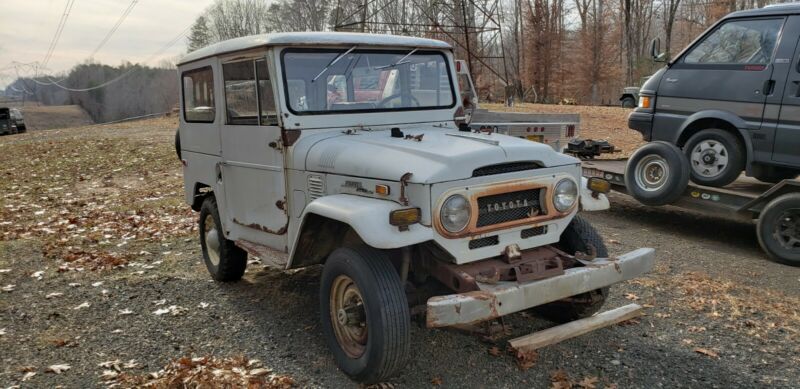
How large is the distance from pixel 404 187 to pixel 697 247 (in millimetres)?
4503

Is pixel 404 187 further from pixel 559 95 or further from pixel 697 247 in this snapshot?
pixel 559 95

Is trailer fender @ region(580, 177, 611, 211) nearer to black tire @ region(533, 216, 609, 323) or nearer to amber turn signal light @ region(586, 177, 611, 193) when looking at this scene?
amber turn signal light @ region(586, 177, 611, 193)

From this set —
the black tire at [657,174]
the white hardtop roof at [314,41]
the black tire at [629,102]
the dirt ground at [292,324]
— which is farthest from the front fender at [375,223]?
the black tire at [629,102]

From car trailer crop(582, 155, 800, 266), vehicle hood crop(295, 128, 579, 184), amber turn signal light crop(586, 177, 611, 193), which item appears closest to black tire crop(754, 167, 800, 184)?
car trailer crop(582, 155, 800, 266)

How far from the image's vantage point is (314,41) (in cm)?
422

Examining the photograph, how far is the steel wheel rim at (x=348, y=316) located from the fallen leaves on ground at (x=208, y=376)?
0.41 metres

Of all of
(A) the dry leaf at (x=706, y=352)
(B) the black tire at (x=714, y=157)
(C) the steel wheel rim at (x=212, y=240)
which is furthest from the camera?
(B) the black tire at (x=714, y=157)

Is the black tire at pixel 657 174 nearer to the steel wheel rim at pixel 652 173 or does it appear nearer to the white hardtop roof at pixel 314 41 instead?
the steel wheel rim at pixel 652 173

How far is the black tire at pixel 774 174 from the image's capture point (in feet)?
21.3

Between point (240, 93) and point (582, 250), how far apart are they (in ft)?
9.26

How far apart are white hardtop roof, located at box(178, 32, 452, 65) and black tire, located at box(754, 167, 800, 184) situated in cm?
412

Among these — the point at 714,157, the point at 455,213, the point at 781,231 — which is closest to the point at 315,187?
the point at 455,213

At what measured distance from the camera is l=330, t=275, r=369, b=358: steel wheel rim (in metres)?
3.51

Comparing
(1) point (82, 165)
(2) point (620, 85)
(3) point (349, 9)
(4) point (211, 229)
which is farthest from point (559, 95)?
(4) point (211, 229)
